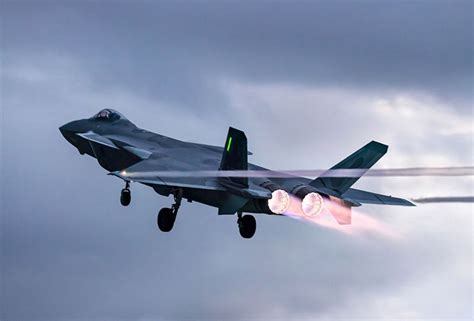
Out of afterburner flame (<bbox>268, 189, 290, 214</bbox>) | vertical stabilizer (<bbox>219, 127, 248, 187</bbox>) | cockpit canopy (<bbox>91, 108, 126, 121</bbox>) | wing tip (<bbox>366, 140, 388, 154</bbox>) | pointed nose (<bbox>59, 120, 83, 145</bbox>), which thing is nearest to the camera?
vertical stabilizer (<bbox>219, 127, 248, 187</bbox>)

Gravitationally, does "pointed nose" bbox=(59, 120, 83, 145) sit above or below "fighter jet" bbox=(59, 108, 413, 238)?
above

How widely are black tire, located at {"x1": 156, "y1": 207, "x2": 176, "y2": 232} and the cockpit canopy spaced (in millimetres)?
8183

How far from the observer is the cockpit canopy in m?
39.5

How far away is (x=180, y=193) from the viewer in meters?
32.7

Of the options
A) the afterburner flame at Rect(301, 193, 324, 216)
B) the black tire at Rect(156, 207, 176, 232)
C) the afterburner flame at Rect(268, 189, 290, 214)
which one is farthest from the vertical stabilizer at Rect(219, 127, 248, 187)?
the black tire at Rect(156, 207, 176, 232)

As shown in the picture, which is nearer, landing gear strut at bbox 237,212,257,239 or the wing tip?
the wing tip

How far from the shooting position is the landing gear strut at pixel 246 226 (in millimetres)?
32656

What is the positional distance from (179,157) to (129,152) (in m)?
2.16

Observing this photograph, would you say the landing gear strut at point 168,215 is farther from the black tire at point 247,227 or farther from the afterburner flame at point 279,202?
the afterburner flame at point 279,202

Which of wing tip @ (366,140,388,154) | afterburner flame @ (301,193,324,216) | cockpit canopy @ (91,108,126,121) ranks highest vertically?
cockpit canopy @ (91,108,126,121)

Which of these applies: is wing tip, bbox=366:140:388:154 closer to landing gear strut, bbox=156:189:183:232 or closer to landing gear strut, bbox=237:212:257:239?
landing gear strut, bbox=237:212:257:239

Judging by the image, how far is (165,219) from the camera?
107 ft

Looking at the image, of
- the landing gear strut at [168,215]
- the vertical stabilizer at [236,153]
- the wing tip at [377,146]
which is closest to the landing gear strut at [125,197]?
the landing gear strut at [168,215]

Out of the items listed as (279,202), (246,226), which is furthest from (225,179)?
(246,226)
